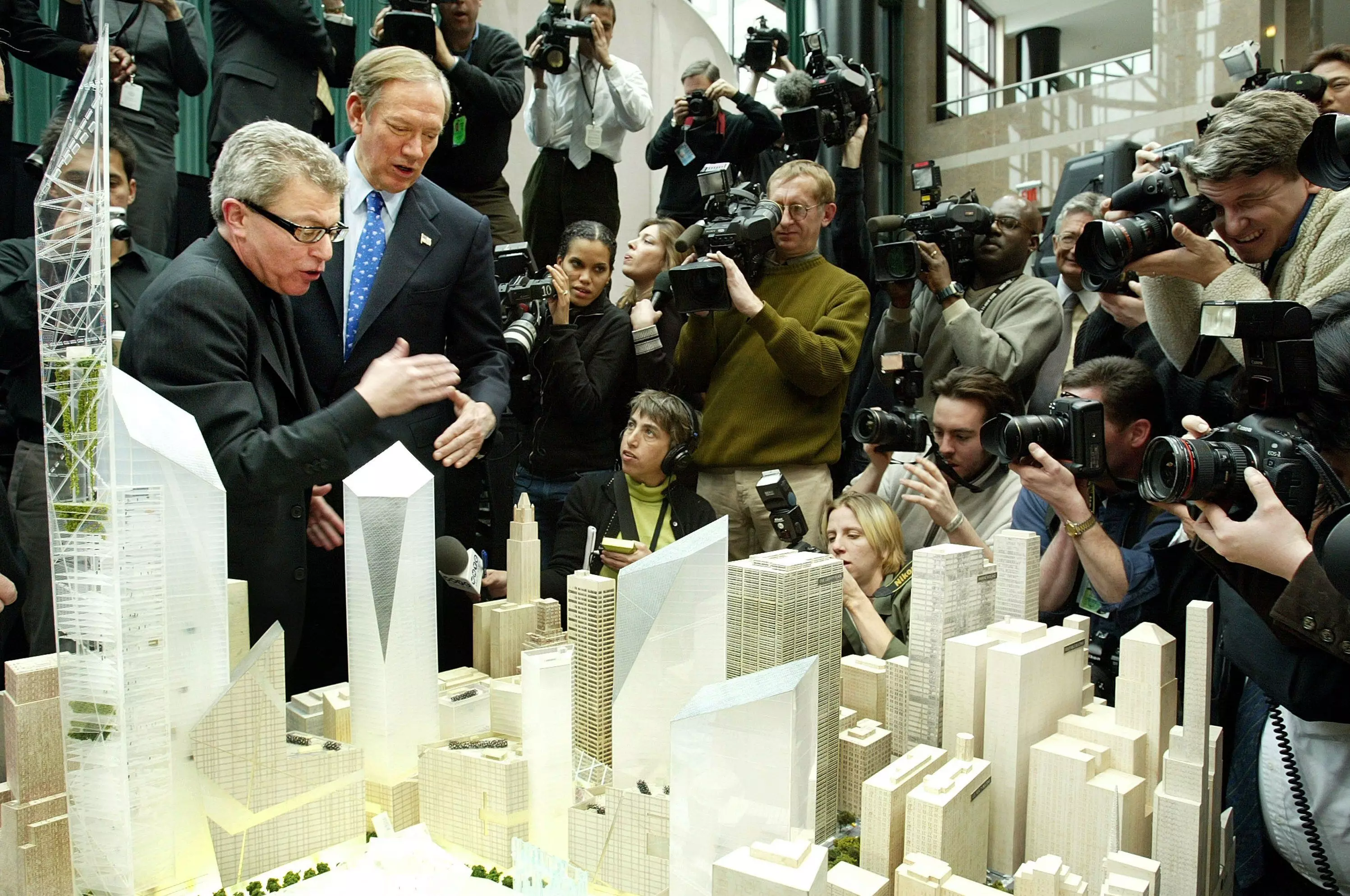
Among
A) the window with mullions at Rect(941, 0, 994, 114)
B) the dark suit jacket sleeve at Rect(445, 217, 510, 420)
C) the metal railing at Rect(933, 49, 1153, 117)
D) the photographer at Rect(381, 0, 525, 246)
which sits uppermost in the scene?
the window with mullions at Rect(941, 0, 994, 114)

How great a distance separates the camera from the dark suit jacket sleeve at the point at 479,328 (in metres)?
2.17

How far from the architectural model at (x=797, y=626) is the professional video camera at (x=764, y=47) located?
2626 millimetres

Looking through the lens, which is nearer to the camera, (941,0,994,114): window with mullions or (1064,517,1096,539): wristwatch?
(1064,517,1096,539): wristwatch

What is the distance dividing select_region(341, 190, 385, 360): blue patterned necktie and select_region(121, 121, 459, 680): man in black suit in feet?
0.81

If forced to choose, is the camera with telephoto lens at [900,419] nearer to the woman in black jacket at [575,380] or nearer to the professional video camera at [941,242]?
the professional video camera at [941,242]

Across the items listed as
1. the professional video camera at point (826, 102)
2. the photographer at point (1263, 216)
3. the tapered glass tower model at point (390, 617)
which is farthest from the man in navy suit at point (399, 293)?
the professional video camera at point (826, 102)

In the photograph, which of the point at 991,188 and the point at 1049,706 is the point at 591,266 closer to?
the point at 1049,706

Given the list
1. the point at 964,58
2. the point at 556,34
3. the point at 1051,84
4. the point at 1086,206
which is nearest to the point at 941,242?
the point at 1086,206

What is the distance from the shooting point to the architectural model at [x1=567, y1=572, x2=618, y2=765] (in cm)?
148

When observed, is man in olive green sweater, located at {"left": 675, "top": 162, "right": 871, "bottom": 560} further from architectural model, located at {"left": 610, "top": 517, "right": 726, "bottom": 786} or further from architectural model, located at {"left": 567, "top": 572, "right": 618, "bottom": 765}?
architectural model, located at {"left": 610, "top": 517, "right": 726, "bottom": 786}

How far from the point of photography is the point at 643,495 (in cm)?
273

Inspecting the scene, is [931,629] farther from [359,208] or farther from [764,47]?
[764,47]

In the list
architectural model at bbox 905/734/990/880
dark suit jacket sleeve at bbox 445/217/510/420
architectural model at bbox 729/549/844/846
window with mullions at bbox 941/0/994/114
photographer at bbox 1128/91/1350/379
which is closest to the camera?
architectural model at bbox 905/734/990/880

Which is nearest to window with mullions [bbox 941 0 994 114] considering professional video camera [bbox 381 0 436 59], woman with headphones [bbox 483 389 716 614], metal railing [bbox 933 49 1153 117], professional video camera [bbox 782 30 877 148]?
metal railing [bbox 933 49 1153 117]
